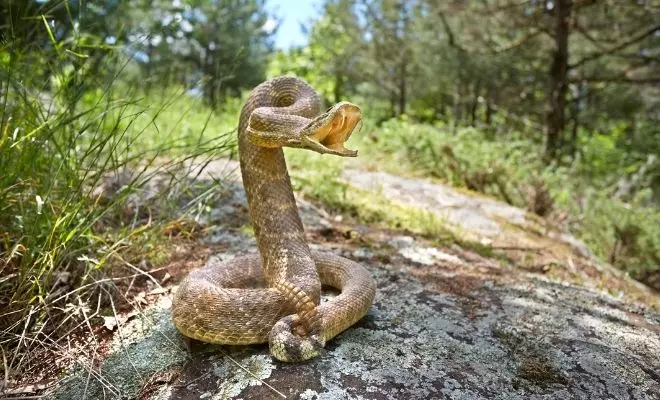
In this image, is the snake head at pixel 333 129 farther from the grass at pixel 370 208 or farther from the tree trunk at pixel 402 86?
the tree trunk at pixel 402 86

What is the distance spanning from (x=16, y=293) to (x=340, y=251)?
202 centimetres

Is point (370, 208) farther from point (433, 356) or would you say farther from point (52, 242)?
point (52, 242)

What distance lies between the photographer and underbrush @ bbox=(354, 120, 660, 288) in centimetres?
688

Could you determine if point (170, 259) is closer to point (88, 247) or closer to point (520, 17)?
point (88, 247)

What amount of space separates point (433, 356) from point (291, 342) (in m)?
0.66

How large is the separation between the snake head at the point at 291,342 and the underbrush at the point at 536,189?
523cm

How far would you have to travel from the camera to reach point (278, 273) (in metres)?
2.48

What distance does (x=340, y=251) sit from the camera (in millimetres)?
3803

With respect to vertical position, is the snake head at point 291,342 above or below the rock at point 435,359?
above

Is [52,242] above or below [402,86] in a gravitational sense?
below

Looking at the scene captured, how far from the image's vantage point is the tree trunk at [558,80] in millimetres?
9609

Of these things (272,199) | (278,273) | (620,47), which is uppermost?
(620,47)

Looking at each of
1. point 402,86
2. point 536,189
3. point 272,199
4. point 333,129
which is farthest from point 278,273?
point 402,86

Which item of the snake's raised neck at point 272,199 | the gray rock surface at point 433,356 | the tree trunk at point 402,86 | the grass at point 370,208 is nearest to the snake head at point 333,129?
the snake's raised neck at point 272,199
